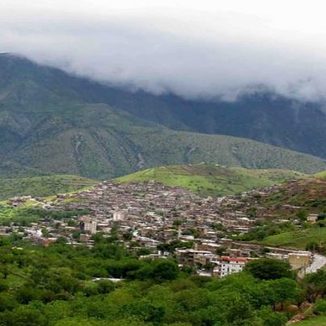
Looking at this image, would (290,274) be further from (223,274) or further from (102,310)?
(102,310)

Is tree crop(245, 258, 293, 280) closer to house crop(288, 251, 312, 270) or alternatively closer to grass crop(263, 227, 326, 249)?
house crop(288, 251, 312, 270)

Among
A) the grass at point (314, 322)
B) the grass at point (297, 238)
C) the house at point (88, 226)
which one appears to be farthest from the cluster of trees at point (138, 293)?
the house at point (88, 226)

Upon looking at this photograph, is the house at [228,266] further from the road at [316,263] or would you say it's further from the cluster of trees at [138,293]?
the road at [316,263]

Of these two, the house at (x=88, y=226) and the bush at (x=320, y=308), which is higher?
the bush at (x=320, y=308)

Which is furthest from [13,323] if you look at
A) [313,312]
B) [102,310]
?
[313,312]

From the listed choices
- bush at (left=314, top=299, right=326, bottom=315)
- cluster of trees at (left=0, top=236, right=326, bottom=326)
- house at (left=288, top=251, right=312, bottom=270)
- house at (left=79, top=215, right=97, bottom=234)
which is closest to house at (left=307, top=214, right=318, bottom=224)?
house at (left=288, top=251, right=312, bottom=270)

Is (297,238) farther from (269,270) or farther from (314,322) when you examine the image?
(314,322)
